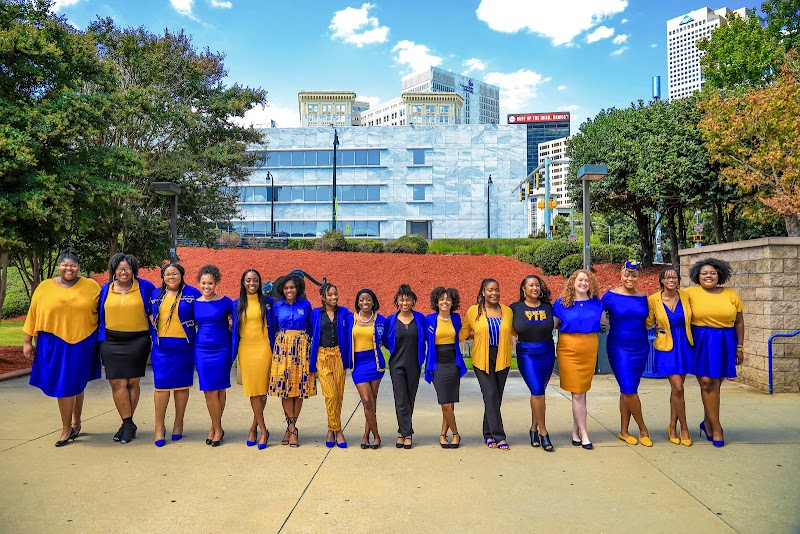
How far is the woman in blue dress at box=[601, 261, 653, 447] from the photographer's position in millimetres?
5469

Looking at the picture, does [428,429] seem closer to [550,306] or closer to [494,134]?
[550,306]

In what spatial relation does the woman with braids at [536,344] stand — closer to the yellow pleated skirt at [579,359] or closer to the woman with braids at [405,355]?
the yellow pleated skirt at [579,359]

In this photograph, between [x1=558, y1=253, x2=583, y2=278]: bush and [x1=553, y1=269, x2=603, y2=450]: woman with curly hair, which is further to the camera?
[x1=558, y1=253, x2=583, y2=278]: bush

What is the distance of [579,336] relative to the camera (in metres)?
5.44

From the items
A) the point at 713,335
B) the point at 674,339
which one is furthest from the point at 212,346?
the point at 713,335

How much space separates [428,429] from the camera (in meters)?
6.20

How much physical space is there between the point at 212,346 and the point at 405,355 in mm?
1822

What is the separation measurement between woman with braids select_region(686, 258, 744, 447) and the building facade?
48.5 m

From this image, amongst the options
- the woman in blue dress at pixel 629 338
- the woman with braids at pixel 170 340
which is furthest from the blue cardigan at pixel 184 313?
the woman in blue dress at pixel 629 338

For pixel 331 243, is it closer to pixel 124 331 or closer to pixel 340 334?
pixel 124 331

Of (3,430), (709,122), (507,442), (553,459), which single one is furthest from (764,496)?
(709,122)

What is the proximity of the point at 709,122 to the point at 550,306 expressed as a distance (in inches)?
655

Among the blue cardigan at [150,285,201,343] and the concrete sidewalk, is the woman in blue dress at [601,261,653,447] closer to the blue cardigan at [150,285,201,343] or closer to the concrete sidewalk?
the concrete sidewalk

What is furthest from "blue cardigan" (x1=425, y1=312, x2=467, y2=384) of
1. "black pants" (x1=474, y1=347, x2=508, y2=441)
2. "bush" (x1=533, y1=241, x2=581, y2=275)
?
"bush" (x1=533, y1=241, x2=581, y2=275)
